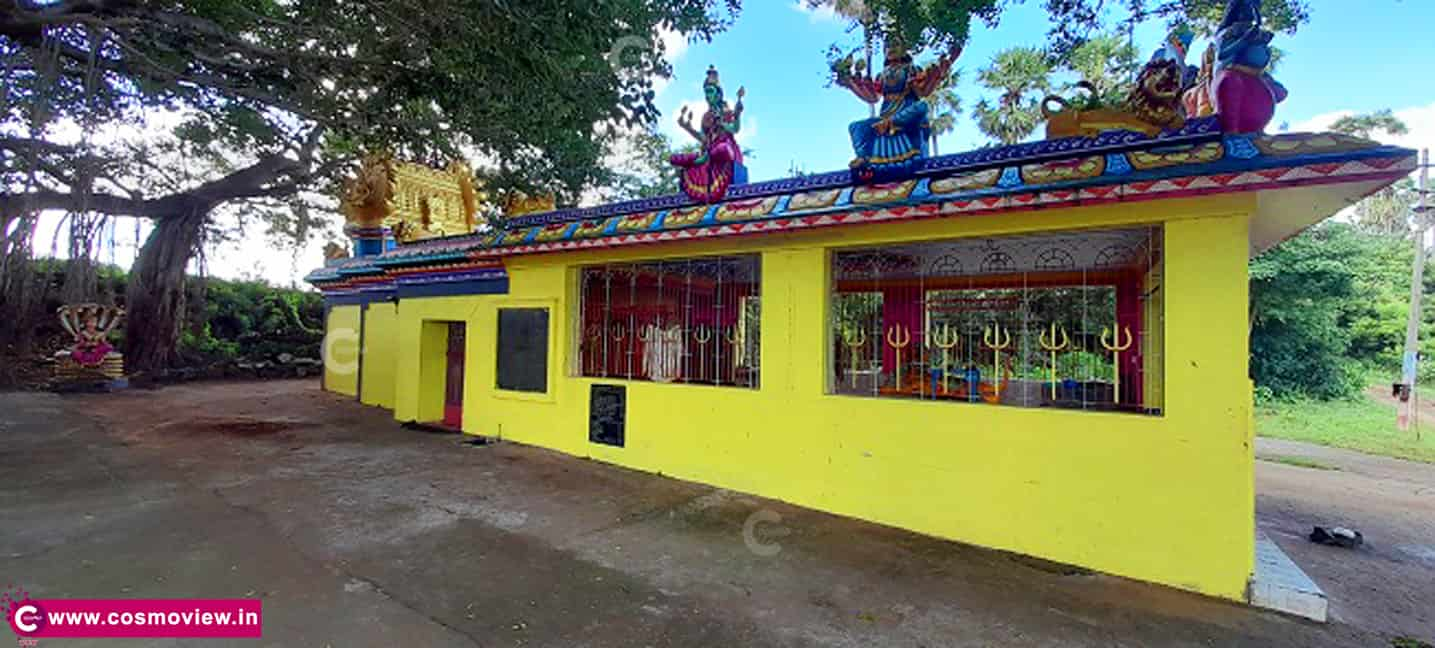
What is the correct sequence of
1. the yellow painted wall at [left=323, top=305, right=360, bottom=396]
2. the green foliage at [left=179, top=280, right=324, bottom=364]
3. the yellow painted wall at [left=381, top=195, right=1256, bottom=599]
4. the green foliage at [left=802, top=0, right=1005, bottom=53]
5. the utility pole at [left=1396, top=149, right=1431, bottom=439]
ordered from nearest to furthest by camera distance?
the yellow painted wall at [left=381, top=195, right=1256, bottom=599] < the green foliage at [left=802, top=0, right=1005, bottom=53] < the utility pole at [left=1396, top=149, right=1431, bottom=439] < the yellow painted wall at [left=323, top=305, right=360, bottom=396] < the green foliage at [left=179, top=280, right=324, bottom=364]

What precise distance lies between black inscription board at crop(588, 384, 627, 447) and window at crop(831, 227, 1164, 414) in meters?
2.27

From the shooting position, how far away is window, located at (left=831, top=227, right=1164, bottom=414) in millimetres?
4582

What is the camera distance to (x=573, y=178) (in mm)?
8227

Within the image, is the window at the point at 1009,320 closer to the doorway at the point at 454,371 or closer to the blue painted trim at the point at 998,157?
the blue painted trim at the point at 998,157

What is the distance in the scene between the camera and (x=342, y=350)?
12.6 meters

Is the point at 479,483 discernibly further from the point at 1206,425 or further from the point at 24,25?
the point at 1206,425

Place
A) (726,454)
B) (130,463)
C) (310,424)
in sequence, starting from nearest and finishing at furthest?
(726,454) → (130,463) → (310,424)

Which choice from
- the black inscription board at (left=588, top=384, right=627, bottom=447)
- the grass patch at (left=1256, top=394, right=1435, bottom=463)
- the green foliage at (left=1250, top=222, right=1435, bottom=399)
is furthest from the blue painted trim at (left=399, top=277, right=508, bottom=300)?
the green foliage at (left=1250, top=222, right=1435, bottom=399)

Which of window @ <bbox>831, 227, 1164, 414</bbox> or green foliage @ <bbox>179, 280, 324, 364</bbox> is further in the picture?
green foliage @ <bbox>179, 280, 324, 364</bbox>

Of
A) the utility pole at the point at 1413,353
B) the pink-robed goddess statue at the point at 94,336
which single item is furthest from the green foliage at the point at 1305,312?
the pink-robed goddess statue at the point at 94,336

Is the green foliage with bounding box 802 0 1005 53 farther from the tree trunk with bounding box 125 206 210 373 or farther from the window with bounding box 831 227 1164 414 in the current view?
the tree trunk with bounding box 125 206 210 373

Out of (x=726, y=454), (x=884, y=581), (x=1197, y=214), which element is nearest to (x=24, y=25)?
(x=726, y=454)

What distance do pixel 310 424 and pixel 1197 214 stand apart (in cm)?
1035

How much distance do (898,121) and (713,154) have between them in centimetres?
178
